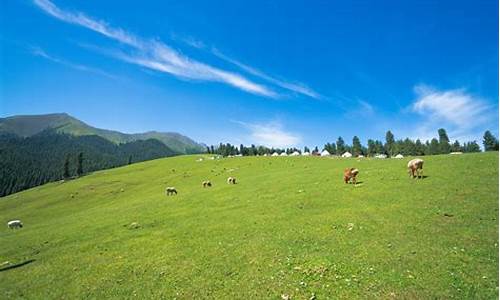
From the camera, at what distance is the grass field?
48.5 ft

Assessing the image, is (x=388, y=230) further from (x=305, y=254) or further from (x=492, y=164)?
(x=492, y=164)

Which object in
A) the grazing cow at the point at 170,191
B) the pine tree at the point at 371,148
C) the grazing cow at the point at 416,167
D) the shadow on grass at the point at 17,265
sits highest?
the pine tree at the point at 371,148

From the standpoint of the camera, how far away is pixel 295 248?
790 inches

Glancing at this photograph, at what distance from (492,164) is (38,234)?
58.3 m

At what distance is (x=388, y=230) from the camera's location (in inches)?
838

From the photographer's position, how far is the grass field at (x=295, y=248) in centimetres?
1480

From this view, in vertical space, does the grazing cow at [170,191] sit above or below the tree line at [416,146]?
below

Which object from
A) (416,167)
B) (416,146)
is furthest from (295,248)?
(416,146)

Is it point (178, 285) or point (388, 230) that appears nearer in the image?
point (178, 285)

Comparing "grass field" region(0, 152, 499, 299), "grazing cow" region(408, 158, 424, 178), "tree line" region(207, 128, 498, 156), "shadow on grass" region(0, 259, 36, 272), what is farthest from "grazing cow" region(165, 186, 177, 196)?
"tree line" region(207, 128, 498, 156)

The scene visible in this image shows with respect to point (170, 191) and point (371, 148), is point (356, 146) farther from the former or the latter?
point (170, 191)

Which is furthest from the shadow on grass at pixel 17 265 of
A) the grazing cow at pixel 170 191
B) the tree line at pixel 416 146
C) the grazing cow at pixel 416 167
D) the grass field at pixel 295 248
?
the tree line at pixel 416 146

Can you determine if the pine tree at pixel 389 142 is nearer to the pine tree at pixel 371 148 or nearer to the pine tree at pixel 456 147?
the pine tree at pixel 371 148

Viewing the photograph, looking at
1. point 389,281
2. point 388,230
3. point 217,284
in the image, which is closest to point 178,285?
point 217,284
